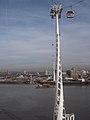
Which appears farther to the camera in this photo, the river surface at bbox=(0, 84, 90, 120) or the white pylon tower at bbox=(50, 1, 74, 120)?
the river surface at bbox=(0, 84, 90, 120)

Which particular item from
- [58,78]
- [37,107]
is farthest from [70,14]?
[37,107]

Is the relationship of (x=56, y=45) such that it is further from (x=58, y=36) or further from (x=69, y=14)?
(x=69, y=14)

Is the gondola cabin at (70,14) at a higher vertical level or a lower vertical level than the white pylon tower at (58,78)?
higher

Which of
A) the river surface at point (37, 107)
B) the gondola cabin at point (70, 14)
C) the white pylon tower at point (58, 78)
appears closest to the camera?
the white pylon tower at point (58, 78)

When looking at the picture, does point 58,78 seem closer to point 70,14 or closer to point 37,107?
point 70,14

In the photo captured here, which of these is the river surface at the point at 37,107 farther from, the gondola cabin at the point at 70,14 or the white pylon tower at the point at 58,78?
the gondola cabin at the point at 70,14

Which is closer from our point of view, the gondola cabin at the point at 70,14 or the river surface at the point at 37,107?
the gondola cabin at the point at 70,14

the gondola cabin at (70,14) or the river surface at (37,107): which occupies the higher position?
the gondola cabin at (70,14)

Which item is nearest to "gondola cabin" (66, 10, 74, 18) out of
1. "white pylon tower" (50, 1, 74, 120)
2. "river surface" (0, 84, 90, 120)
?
"white pylon tower" (50, 1, 74, 120)

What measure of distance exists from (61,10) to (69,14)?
0.29 m

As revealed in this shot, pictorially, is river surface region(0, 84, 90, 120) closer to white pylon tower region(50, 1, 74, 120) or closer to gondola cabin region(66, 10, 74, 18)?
white pylon tower region(50, 1, 74, 120)

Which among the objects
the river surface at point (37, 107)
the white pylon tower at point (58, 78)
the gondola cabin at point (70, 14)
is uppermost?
the gondola cabin at point (70, 14)

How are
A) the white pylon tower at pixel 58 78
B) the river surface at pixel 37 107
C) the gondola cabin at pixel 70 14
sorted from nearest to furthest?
1. the white pylon tower at pixel 58 78
2. the gondola cabin at pixel 70 14
3. the river surface at pixel 37 107

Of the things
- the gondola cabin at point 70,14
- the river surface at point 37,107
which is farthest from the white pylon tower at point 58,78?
the river surface at point 37,107
